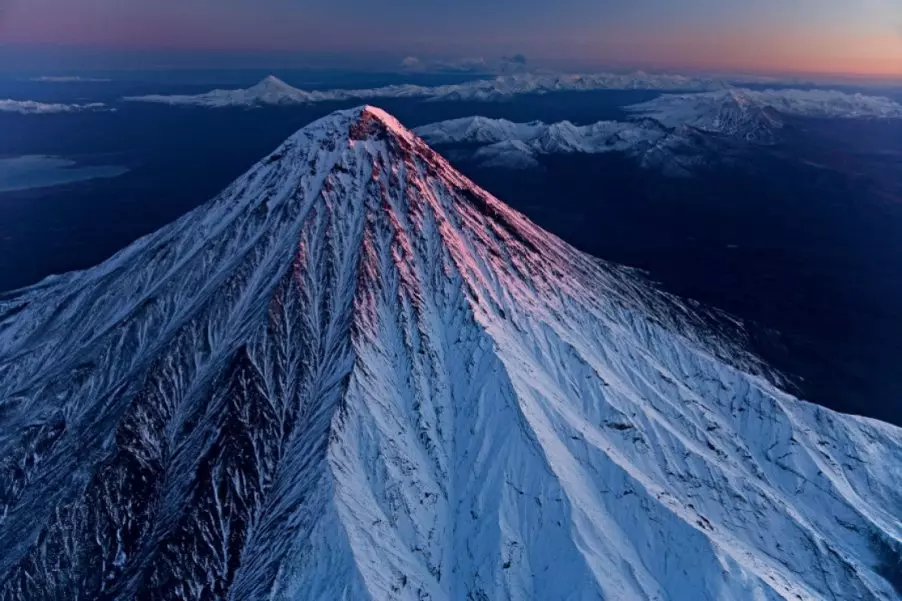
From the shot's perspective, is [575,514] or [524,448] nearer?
[575,514]

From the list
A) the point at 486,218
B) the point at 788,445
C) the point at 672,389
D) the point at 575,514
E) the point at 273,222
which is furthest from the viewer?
the point at 486,218

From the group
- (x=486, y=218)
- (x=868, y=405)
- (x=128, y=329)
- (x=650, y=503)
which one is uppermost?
(x=486, y=218)

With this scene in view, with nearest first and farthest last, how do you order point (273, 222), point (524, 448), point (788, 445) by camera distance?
point (524, 448)
point (788, 445)
point (273, 222)

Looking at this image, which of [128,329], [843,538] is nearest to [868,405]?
[843,538]

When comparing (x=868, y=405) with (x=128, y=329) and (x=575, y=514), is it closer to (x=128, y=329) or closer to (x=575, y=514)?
(x=575, y=514)

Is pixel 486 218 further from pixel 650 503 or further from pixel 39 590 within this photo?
pixel 39 590

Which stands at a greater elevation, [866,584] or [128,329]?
[128,329]
